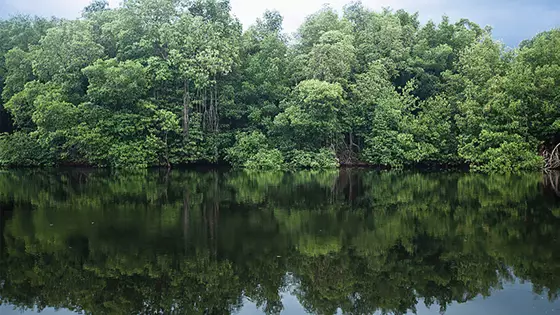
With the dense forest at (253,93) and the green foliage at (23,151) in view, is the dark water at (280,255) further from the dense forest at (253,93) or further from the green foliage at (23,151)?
the green foliage at (23,151)

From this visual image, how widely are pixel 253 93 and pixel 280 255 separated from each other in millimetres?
26449

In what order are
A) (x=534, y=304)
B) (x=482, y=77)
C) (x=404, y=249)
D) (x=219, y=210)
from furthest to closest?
1. (x=482, y=77)
2. (x=219, y=210)
3. (x=404, y=249)
4. (x=534, y=304)

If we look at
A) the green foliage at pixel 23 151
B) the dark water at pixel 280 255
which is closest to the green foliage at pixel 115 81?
the green foliage at pixel 23 151

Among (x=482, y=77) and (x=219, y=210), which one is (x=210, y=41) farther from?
(x=219, y=210)

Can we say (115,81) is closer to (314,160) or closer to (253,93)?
(253,93)

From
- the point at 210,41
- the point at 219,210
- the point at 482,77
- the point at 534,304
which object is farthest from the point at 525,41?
the point at 534,304

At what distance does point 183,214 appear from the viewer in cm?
1272

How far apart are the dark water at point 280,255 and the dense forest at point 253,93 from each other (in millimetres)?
15878

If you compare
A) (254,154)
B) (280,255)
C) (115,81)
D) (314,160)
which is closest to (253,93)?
(254,154)

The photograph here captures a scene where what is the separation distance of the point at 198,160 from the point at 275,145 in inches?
222

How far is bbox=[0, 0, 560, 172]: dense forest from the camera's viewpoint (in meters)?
30.7

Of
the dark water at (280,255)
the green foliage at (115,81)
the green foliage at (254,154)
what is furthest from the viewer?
the green foliage at (254,154)

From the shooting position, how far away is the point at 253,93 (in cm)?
3434

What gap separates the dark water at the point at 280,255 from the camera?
661cm
